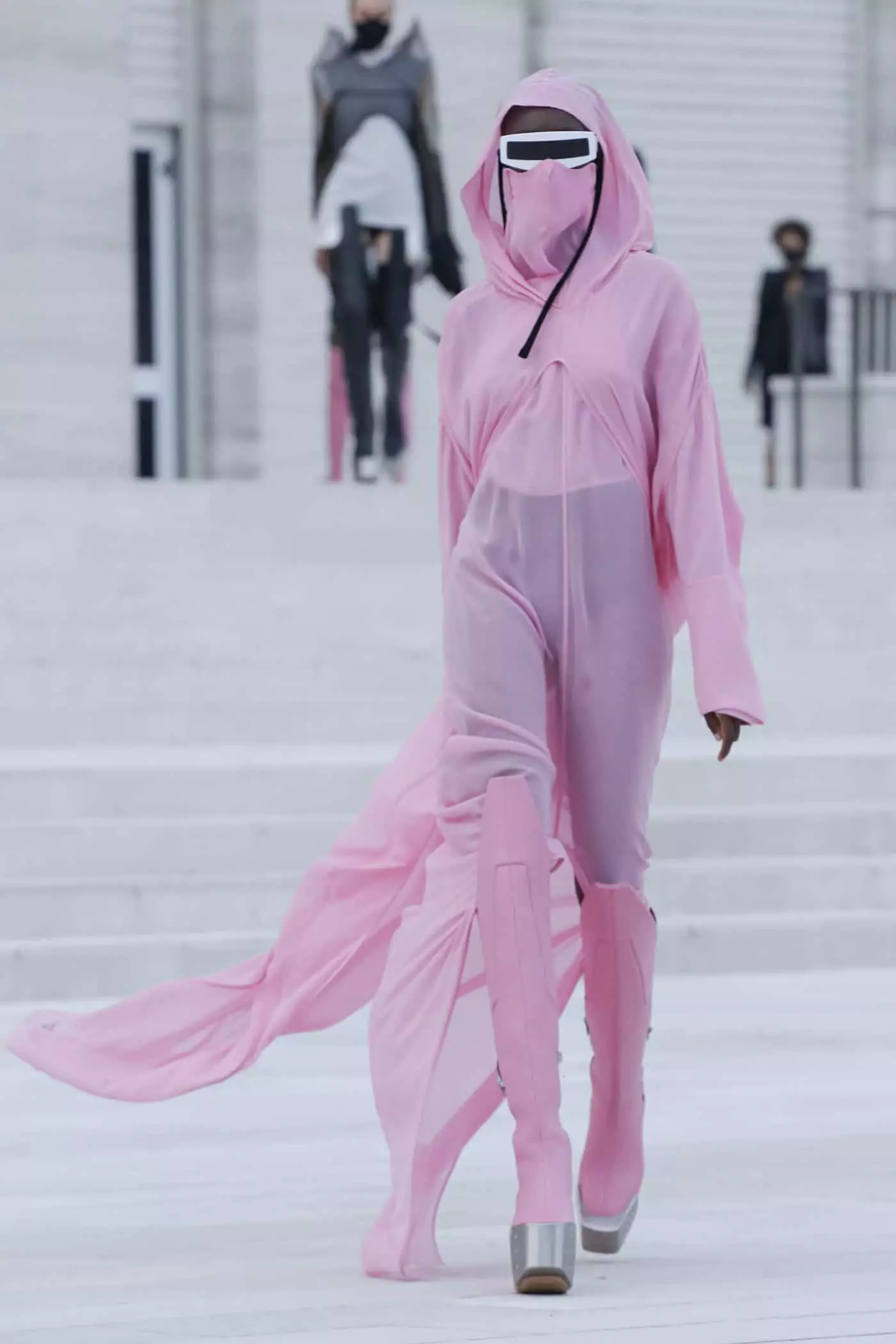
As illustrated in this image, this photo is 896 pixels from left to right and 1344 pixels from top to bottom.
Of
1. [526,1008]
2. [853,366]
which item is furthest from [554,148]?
[853,366]

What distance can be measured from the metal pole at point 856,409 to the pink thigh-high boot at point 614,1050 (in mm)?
10091

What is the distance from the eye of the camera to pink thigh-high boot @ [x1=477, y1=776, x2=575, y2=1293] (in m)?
3.72

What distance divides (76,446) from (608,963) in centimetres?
1115

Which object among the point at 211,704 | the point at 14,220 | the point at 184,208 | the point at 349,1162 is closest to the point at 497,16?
the point at 184,208

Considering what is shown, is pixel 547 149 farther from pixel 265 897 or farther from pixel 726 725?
pixel 265 897

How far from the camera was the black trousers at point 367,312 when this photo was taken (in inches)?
432

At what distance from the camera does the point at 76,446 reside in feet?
48.7

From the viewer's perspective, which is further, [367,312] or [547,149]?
[367,312]

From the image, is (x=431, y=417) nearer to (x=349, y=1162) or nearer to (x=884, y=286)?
(x=884, y=286)

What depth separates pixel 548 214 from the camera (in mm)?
4016

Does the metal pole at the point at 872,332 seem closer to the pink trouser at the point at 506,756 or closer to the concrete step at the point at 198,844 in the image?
the concrete step at the point at 198,844

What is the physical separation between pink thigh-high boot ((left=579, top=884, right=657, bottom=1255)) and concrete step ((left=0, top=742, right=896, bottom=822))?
4.17 m

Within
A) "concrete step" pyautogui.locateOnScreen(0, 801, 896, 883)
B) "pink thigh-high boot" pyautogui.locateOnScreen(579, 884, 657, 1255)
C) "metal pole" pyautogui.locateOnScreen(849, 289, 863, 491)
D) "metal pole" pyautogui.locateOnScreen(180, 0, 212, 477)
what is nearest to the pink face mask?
"pink thigh-high boot" pyautogui.locateOnScreen(579, 884, 657, 1255)

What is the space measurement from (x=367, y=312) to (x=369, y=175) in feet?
1.68
